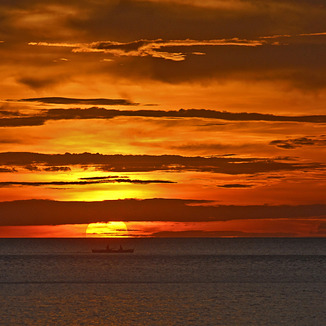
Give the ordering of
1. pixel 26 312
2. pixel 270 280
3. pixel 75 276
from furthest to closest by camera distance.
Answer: pixel 75 276
pixel 270 280
pixel 26 312

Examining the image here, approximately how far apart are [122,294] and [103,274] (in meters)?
45.5

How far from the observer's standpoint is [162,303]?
244 ft

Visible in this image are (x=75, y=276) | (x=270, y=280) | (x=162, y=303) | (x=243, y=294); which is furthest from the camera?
(x=75, y=276)

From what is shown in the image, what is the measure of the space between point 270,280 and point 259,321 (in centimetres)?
5425

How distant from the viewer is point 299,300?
255ft

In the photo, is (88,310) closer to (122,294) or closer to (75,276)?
(122,294)

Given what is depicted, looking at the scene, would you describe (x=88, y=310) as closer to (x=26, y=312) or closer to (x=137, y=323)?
(x=26, y=312)

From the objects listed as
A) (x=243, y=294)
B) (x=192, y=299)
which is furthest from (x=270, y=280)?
(x=192, y=299)

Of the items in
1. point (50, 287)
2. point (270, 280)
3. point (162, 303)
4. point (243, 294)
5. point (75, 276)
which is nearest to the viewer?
point (162, 303)

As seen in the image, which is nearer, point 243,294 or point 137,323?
point 137,323

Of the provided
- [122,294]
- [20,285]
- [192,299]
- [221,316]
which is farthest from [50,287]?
[221,316]

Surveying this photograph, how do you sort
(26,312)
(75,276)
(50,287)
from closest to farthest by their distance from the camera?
1. (26,312)
2. (50,287)
3. (75,276)

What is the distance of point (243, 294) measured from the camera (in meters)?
84.9

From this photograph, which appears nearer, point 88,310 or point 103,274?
point 88,310
